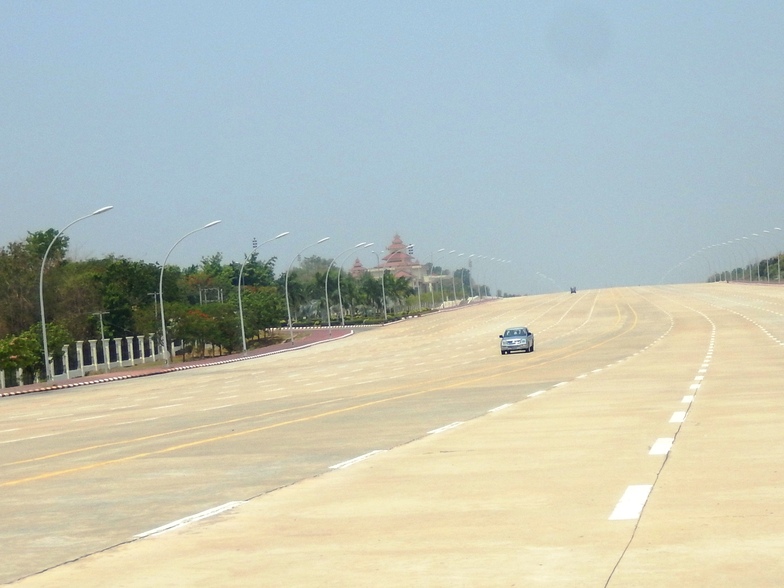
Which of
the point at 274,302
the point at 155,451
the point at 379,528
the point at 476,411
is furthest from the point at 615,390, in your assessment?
the point at 274,302

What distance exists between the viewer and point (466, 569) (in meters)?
7.42


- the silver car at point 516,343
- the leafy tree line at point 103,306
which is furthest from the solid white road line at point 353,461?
the leafy tree line at point 103,306

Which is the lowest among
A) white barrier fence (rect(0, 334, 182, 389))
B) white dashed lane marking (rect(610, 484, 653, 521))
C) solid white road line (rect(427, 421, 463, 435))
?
solid white road line (rect(427, 421, 463, 435))

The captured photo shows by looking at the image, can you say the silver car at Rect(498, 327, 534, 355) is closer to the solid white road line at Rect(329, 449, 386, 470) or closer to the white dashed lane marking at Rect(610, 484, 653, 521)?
the solid white road line at Rect(329, 449, 386, 470)

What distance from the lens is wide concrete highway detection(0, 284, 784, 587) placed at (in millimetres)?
7637

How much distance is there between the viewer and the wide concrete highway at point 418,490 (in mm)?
7637

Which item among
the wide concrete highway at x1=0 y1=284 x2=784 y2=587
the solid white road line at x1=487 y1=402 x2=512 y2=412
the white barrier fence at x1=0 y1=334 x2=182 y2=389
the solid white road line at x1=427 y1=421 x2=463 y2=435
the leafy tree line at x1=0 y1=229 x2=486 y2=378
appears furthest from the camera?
the leafy tree line at x1=0 y1=229 x2=486 y2=378

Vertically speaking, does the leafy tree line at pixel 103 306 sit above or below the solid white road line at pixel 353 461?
above

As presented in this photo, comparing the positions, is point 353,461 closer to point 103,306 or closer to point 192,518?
point 192,518

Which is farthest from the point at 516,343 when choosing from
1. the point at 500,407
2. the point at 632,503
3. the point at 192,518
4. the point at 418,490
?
the point at 632,503

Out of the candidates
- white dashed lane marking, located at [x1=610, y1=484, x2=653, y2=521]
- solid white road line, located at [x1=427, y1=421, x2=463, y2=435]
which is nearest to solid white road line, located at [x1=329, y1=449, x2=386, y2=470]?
solid white road line, located at [x1=427, y1=421, x2=463, y2=435]

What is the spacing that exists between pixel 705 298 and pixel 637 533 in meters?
125

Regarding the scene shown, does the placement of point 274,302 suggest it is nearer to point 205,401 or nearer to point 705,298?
point 705,298

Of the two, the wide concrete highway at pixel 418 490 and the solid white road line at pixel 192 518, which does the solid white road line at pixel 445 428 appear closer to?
the wide concrete highway at pixel 418 490
